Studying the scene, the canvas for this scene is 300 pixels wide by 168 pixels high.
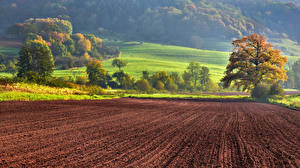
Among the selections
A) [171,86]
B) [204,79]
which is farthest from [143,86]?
[204,79]

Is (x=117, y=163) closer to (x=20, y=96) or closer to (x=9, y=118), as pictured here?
(x=9, y=118)

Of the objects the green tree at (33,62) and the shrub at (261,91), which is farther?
the green tree at (33,62)

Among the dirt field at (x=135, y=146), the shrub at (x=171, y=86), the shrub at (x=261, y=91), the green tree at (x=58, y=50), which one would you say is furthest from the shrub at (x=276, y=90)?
the green tree at (x=58, y=50)

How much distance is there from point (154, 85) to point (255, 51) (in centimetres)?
3812

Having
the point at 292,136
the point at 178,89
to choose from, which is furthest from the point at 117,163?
the point at 178,89

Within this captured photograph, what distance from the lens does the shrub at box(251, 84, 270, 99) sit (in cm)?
4100

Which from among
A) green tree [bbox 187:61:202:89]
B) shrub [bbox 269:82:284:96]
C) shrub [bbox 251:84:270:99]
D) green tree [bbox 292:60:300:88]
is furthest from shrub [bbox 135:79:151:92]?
green tree [bbox 292:60:300:88]

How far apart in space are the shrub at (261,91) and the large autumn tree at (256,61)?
6.64ft

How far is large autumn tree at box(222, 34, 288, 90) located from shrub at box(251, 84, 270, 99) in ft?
6.64

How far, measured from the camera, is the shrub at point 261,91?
1614 inches

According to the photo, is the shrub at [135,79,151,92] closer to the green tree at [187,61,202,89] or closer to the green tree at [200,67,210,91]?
the green tree at [187,61,202,89]

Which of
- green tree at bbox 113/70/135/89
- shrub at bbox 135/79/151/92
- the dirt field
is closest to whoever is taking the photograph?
the dirt field

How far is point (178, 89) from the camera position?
82.4 meters

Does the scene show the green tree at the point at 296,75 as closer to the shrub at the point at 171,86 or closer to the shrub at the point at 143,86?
the shrub at the point at 171,86
